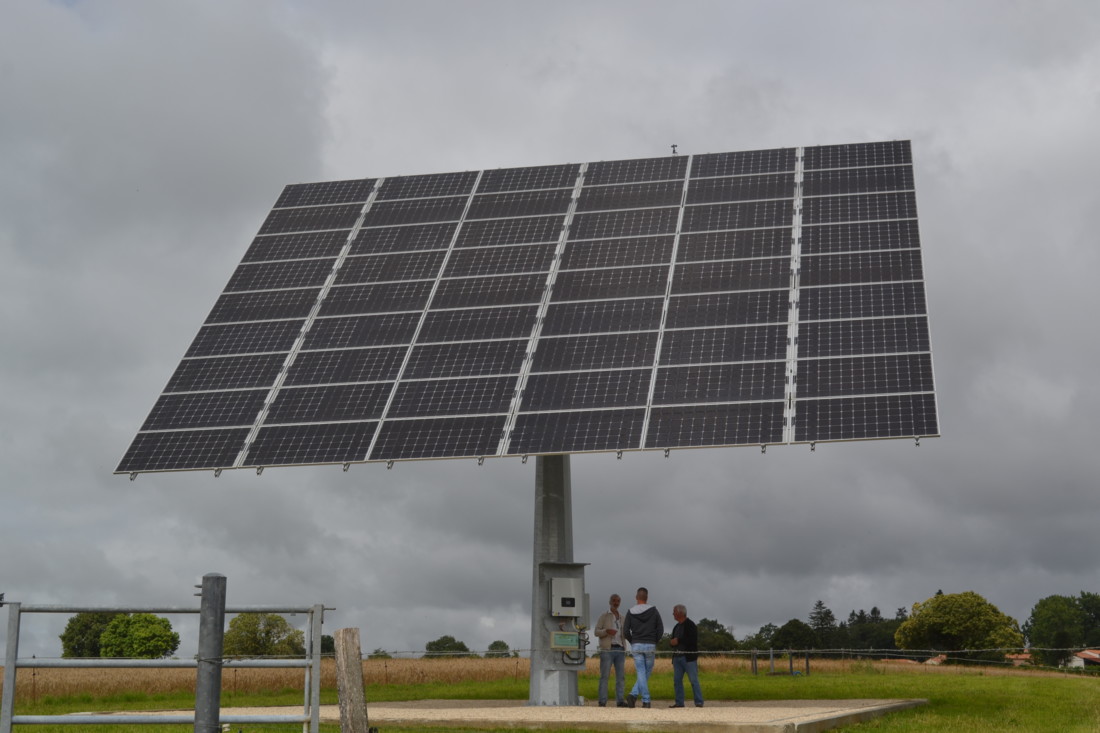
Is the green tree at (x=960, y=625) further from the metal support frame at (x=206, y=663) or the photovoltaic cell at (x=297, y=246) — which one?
the metal support frame at (x=206, y=663)

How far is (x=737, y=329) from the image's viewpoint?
2447 centimetres

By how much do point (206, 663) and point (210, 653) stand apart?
0.09m

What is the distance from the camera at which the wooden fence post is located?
11031mm

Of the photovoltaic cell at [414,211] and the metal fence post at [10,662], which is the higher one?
the photovoltaic cell at [414,211]

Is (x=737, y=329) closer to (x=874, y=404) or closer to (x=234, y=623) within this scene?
(x=874, y=404)

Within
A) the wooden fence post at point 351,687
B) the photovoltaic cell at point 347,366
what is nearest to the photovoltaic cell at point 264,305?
the photovoltaic cell at point 347,366

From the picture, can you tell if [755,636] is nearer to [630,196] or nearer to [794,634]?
[794,634]

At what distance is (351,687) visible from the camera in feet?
36.3

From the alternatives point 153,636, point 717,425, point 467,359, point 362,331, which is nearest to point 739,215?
point 467,359

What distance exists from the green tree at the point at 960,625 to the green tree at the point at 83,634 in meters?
71.5

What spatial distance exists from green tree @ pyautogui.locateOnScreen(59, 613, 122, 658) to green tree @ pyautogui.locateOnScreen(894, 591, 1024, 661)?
235 ft

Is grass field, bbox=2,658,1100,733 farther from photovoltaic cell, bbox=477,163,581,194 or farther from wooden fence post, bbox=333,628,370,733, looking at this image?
photovoltaic cell, bbox=477,163,581,194

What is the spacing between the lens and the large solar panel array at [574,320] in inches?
898

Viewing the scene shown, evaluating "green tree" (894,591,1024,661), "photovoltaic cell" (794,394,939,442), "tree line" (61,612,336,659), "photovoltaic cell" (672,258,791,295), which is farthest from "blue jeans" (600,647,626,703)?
"green tree" (894,591,1024,661)
